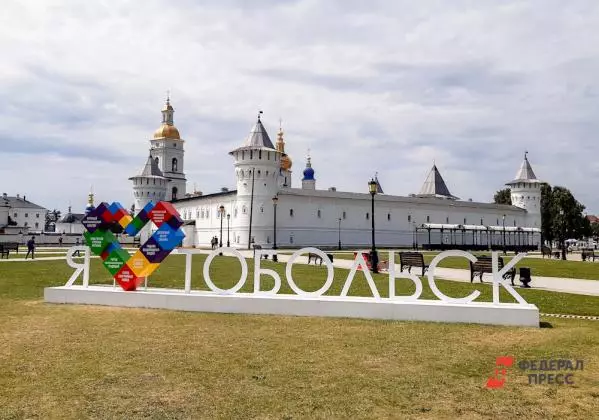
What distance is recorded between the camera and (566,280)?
18531 millimetres

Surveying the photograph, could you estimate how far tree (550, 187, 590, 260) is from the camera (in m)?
85.8

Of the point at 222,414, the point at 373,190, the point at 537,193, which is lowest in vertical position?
the point at 222,414

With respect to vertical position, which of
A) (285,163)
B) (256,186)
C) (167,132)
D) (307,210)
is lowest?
(307,210)

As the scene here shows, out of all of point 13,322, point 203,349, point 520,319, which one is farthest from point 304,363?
point 13,322

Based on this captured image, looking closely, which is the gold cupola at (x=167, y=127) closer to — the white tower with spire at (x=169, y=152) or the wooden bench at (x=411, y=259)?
the white tower with spire at (x=169, y=152)

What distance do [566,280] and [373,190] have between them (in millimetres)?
8229

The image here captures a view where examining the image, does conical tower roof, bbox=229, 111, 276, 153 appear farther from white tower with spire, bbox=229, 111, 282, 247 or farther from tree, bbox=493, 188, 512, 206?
tree, bbox=493, 188, 512, 206

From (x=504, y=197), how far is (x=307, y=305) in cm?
9245

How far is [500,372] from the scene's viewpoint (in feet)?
20.1

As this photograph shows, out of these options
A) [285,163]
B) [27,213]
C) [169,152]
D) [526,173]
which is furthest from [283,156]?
[27,213]

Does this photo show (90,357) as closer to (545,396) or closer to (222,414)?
(222,414)

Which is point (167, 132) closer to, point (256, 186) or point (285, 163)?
point (285, 163)

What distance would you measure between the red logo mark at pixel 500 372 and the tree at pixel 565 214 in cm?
8815

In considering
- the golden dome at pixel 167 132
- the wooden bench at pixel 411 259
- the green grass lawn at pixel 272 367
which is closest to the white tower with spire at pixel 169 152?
the golden dome at pixel 167 132
